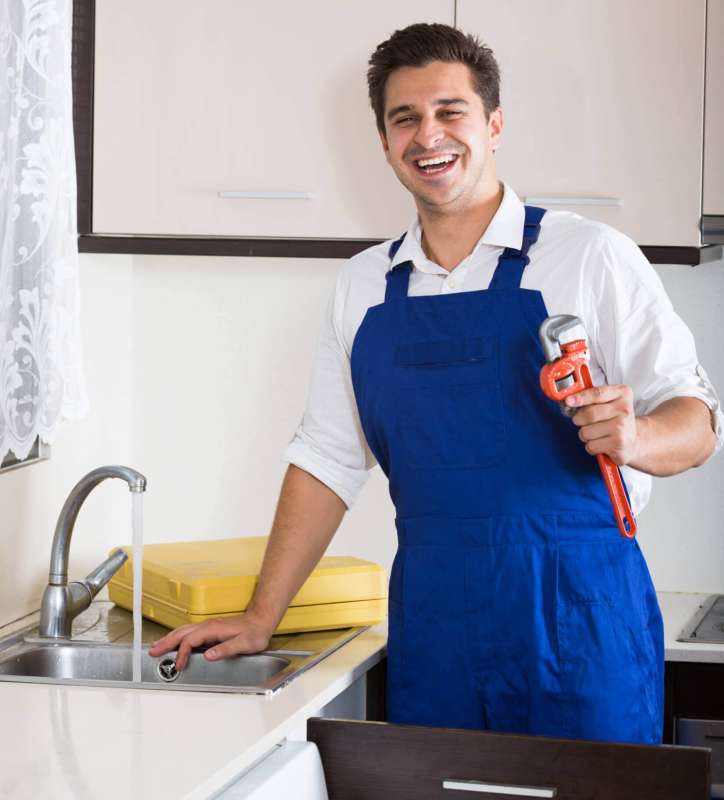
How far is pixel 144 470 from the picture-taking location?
9.27ft

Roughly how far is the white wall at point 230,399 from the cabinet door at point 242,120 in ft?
1.04

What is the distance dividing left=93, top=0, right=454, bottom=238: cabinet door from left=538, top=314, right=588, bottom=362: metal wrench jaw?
833mm

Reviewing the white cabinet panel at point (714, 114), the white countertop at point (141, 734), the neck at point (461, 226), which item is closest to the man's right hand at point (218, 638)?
the white countertop at point (141, 734)

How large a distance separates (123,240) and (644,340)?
109 centimetres

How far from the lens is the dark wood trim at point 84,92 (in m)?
2.41

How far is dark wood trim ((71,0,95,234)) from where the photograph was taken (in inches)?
94.8

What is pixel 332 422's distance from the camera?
205cm

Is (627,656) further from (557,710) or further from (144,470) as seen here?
(144,470)

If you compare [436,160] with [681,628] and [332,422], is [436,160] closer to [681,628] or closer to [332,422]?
[332,422]

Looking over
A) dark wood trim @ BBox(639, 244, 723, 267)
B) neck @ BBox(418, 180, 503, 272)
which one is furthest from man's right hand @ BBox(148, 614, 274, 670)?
dark wood trim @ BBox(639, 244, 723, 267)

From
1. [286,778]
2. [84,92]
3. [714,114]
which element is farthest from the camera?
[84,92]

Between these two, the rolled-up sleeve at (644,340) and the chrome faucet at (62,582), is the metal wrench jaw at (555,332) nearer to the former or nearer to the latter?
the rolled-up sleeve at (644,340)

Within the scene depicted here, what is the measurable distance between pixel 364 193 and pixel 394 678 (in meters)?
0.91

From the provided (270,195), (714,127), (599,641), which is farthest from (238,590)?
(714,127)
